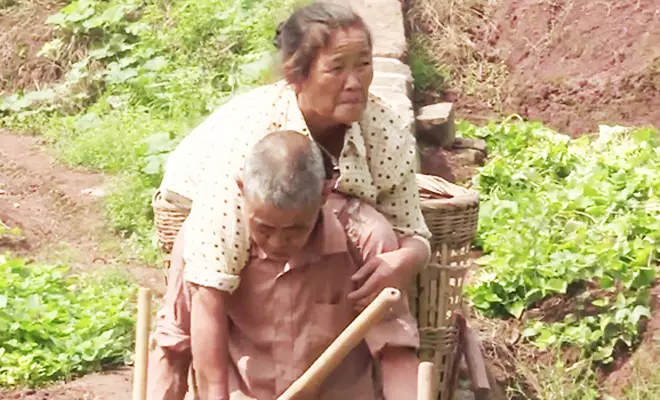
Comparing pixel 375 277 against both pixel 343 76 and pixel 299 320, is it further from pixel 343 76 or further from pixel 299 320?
pixel 343 76

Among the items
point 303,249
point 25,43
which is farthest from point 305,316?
point 25,43

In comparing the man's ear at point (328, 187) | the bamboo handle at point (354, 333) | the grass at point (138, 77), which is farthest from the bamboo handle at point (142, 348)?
the grass at point (138, 77)

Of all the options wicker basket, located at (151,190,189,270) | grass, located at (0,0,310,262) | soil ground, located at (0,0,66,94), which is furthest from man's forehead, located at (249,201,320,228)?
soil ground, located at (0,0,66,94)

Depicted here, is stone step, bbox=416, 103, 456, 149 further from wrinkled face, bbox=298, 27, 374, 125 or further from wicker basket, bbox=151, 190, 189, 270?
wrinkled face, bbox=298, 27, 374, 125

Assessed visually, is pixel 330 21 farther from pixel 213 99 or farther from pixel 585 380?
pixel 213 99

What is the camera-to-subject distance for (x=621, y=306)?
16.6 ft

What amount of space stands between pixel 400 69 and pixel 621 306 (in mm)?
1866

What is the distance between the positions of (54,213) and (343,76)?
3171 mm

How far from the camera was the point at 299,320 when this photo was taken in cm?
348

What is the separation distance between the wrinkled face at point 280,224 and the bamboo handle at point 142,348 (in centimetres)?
69

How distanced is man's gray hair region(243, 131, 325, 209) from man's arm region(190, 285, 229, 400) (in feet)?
1.04

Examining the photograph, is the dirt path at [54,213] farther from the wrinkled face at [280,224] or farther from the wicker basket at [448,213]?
the wrinkled face at [280,224]

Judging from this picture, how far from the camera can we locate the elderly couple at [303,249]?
3432 millimetres

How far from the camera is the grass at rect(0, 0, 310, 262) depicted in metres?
6.77
